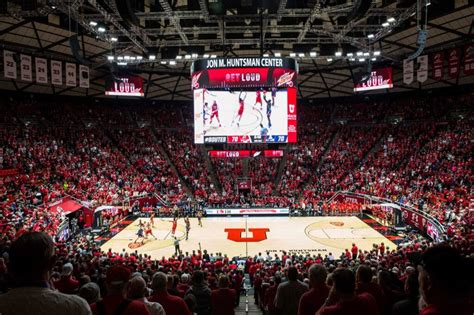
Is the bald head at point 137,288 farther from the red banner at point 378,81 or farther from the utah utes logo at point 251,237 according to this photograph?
the red banner at point 378,81

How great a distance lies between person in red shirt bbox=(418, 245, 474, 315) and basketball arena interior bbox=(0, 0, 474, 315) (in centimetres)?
1

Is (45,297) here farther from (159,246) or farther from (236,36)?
(236,36)

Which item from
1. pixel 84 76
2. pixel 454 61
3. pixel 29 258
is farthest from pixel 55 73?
pixel 454 61

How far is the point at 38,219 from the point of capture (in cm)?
2114

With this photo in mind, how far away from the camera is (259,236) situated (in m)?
25.5

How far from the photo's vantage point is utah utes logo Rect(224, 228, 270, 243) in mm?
24575

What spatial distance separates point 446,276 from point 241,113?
19805 millimetres

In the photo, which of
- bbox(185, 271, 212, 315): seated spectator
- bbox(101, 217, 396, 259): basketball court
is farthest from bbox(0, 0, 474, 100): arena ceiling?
bbox(185, 271, 212, 315): seated spectator

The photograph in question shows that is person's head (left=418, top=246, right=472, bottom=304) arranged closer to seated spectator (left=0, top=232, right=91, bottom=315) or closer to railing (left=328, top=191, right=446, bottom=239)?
seated spectator (left=0, top=232, right=91, bottom=315)

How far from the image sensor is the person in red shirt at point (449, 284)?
2168mm

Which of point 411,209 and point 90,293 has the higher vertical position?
point 90,293

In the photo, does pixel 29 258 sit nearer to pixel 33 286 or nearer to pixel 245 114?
pixel 33 286

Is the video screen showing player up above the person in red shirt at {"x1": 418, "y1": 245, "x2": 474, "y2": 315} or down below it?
above

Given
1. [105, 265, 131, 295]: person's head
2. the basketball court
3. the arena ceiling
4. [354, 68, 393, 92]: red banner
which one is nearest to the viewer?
[105, 265, 131, 295]: person's head
